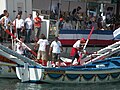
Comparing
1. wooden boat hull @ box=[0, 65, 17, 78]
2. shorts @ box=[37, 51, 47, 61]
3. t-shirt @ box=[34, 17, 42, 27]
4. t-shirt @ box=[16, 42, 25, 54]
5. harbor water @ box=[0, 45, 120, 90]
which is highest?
t-shirt @ box=[34, 17, 42, 27]

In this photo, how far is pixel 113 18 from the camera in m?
28.5

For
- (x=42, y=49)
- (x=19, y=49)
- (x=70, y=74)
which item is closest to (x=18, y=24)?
(x=19, y=49)

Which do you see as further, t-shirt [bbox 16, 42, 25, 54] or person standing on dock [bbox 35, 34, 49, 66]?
person standing on dock [bbox 35, 34, 49, 66]

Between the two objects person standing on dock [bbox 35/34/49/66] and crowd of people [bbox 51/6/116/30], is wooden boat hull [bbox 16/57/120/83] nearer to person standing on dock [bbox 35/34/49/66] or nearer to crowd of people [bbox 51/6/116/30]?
person standing on dock [bbox 35/34/49/66]

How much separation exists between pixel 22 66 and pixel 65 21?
23.8 ft

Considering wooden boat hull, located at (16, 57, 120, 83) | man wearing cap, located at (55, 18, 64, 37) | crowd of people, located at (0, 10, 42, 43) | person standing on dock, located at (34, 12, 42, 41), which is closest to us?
wooden boat hull, located at (16, 57, 120, 83)

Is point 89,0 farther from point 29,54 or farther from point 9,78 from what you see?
point 9,78

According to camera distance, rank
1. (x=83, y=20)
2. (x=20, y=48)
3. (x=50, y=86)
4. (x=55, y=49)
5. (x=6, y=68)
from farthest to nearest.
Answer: (x=83, y=20)
(x=20, y=48)
(x=55, y=49)
(x=6, y=68)
(x=50, y=86)

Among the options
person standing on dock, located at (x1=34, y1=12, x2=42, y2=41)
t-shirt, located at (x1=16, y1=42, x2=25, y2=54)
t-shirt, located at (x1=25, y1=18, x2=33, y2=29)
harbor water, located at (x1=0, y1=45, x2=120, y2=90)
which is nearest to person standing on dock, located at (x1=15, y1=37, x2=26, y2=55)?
t-shirt, located at (x1=16, y1=42, x2=25, y2=54)

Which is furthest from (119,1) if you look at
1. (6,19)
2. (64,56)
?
(6,19)

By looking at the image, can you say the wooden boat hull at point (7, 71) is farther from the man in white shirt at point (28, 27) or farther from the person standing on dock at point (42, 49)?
the man in white shirt at point (28, 27)

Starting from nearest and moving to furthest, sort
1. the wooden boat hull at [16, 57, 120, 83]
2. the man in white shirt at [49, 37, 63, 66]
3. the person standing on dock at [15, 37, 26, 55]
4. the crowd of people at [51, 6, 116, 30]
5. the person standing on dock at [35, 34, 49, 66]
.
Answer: the wooden boat hull at [16, 57, 120, 83] → the man in white shirt at [49, 37, 63, 66] → the person standing on dock at [15, 37, 26, 55] → the person standing on dock at [35, 34, 49, 66] → the crowd of people at [51, 6, 116, 30]

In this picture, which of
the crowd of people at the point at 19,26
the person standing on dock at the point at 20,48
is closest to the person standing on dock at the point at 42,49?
the person standing on dock at the point at 20,48

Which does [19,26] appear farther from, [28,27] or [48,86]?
[48,86]
